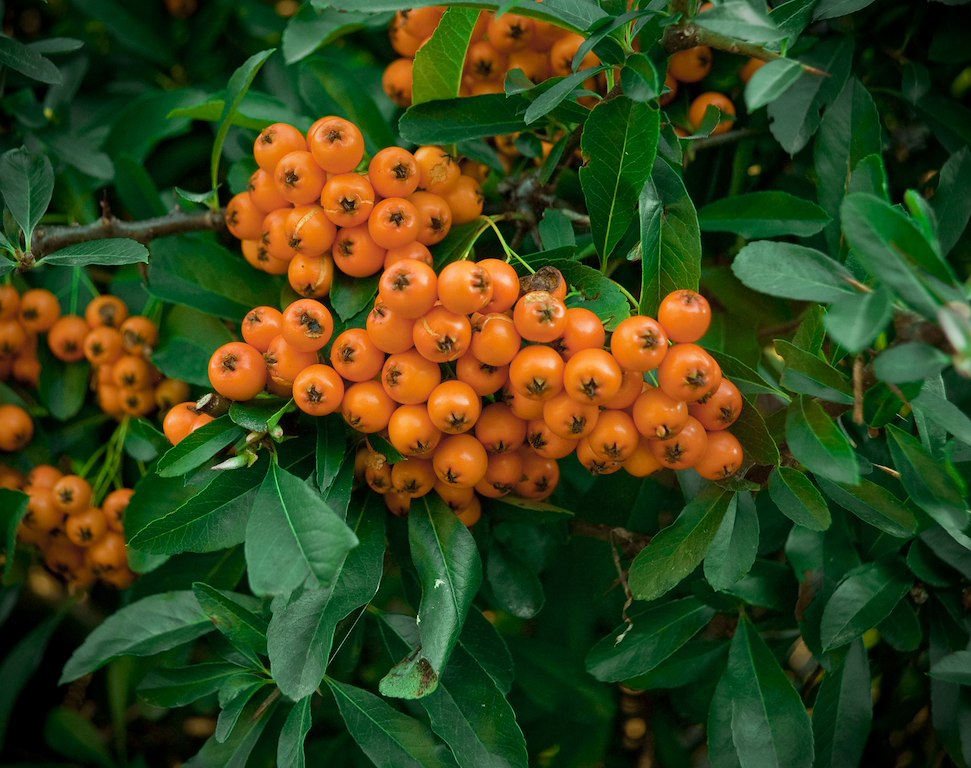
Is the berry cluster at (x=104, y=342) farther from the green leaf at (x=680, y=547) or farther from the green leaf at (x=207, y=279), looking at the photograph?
the green leaf at (x=680, y=547)

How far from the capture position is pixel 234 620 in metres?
1.35

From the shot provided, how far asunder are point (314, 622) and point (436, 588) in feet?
0.64

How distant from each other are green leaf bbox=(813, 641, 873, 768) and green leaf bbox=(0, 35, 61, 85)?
185 cm

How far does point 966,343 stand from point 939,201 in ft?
2.54

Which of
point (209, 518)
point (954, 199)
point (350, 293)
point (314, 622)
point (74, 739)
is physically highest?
point (954, 199)

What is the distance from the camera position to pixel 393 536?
1.45 metres

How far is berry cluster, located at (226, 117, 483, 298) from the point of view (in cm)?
121

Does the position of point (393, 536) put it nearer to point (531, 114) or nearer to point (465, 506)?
point (465, 506)

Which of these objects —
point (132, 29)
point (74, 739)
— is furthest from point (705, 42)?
point (74, 739)

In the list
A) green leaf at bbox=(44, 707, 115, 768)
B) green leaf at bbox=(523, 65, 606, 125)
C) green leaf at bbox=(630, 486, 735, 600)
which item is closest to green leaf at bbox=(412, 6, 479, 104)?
green leaf at bbox=(523, 65, 606, 125)

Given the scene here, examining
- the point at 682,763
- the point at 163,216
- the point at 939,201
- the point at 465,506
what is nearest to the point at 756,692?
the point at 465,506

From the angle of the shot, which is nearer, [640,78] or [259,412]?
[640,78]

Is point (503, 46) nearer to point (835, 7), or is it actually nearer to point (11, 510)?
point (835, 7)

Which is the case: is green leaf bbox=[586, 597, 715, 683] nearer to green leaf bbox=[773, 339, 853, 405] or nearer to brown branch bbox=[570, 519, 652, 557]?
brown branch bbox=[570, 519, 652, 557]
